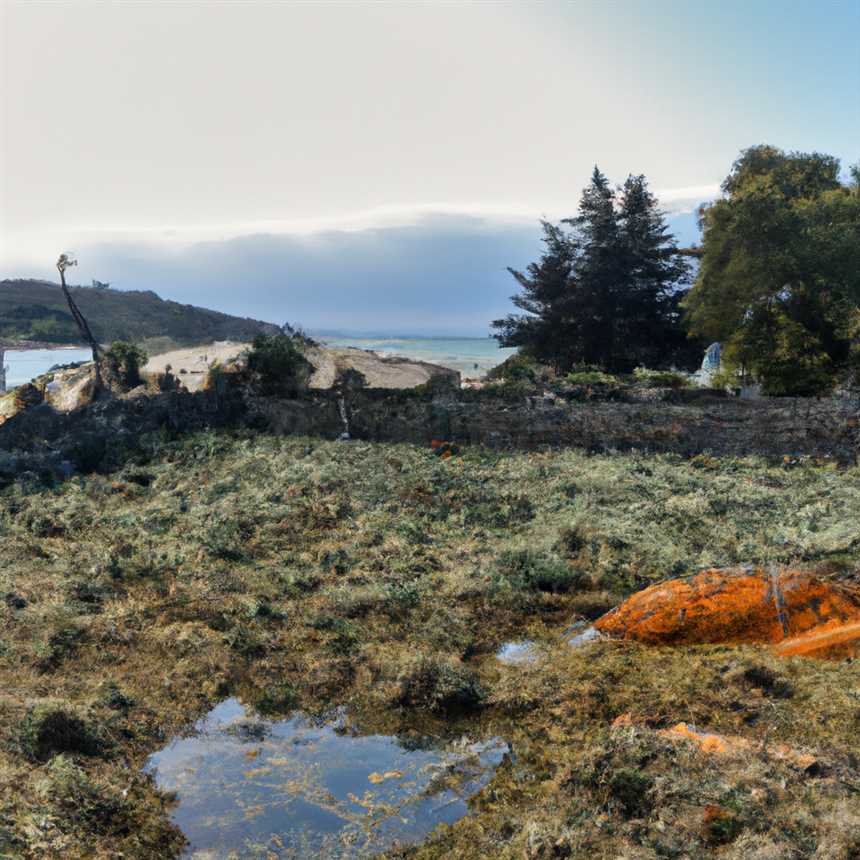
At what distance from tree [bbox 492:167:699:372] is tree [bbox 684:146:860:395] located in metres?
4.09

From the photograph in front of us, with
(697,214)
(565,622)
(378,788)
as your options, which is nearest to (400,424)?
(565,622)

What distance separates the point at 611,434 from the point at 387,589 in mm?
9245

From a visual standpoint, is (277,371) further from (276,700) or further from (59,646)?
(276,700)

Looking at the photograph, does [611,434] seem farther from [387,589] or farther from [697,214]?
[697,214]

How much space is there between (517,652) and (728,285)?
13915 millimetres

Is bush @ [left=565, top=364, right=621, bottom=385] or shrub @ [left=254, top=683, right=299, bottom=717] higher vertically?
bush @ [left=565, top=364, right=621, bottom=385]

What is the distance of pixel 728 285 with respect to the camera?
1856 cm

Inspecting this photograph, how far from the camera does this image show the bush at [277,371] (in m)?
18.5

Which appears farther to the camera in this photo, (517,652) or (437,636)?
(437,636)

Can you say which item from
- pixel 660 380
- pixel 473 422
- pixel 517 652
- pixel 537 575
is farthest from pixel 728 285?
pixel 517 652

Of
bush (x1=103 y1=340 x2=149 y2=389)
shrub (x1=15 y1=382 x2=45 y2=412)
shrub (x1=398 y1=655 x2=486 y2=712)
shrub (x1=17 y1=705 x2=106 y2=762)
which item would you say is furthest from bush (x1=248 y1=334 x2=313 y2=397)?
shrub (x1=17 y1=705 x2=106 y2=762)

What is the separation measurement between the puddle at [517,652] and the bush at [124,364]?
15.2 metres

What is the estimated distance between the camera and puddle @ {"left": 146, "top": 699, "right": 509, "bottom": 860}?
5.12 meters

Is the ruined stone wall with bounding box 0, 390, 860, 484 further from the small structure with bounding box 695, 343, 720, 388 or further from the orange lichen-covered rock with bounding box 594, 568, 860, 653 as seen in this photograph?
the orange lichen-covered rock with bounding box 594, 568, 860, 653
